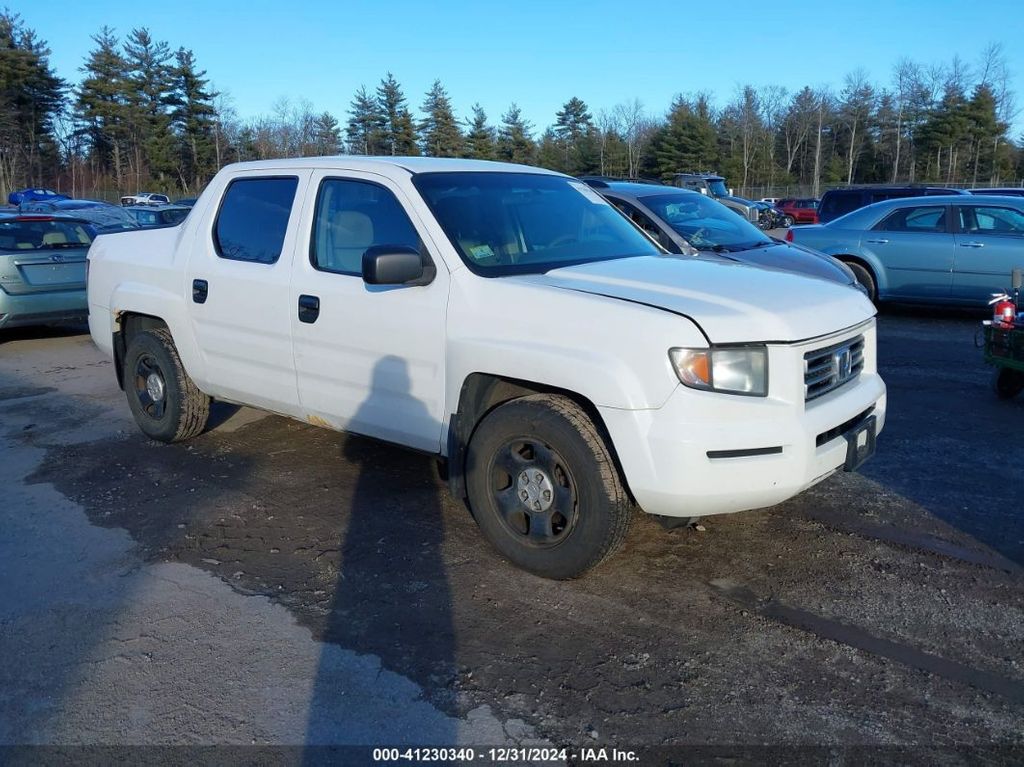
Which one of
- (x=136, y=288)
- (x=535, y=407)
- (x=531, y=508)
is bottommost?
(x=531, y=508)

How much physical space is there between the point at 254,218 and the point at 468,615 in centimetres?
289

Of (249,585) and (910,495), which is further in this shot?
(910,495)

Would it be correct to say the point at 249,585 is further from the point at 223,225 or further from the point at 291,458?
the point at 223,225

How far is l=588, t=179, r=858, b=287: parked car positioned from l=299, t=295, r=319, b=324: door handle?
423 cm

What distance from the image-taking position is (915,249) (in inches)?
450

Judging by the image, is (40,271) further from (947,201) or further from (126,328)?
(947,201)

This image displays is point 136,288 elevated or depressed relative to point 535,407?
elevated

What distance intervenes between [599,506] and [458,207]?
5.80 ft

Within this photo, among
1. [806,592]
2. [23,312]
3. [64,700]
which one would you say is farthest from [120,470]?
[23,312]

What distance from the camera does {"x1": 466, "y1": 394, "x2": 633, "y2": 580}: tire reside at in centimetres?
367

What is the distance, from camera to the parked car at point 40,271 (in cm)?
1002

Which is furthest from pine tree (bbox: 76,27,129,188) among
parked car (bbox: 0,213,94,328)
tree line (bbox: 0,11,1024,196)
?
parked car (bbox: 0,213,94,328)

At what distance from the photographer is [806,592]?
12.6 ft

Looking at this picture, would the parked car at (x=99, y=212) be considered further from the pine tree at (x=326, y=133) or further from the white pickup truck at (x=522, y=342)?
the pine tree at (x=326, y=133)
